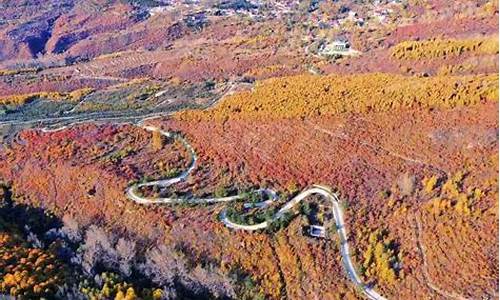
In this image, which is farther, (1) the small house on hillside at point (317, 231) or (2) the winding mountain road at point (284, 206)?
(1) the small house on hillside at point (317, 231)

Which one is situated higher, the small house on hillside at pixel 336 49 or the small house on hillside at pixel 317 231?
the small house on hillside at pixel 317 231

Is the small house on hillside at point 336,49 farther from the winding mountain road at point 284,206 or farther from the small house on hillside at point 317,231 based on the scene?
the small house on hillside at point 317,231

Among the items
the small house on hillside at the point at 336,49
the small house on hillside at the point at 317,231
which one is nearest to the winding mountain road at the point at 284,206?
the small house on hillside at the point at 317,231

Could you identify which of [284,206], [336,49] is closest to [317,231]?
[284,206]

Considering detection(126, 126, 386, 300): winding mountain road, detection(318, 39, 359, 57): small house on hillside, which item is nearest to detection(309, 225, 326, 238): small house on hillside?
detection(126, 126, 386, 300): winding mountain road

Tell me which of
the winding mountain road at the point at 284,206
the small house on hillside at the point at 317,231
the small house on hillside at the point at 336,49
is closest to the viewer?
the winding mountain road at the point at 284,206

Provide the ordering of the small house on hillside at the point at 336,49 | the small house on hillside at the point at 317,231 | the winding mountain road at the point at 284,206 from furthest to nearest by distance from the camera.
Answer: the small house on hillside at the point at 336,49 < the small house on hillside at the point at 317,231 < the winding mountain road at the point at 284,206

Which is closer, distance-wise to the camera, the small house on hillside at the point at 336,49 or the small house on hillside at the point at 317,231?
the small house on hillside at the point at 317,231

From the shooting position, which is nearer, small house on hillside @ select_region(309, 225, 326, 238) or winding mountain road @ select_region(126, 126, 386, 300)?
winding mountain road @ select_region(126, 126, 386, 300)

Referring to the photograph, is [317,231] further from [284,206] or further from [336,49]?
[336,49]

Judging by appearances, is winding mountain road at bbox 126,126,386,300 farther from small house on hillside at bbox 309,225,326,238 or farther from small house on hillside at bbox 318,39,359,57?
small house on hillside at bbox 318,39,359,57

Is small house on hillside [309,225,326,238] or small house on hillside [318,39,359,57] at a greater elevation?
small house on hillside [309,225,326,238]

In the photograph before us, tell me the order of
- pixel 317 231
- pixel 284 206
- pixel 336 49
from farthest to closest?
pixel 336 49, pixel 284 206, pixel 317 231

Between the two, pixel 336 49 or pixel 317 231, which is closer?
pixel 317 231
